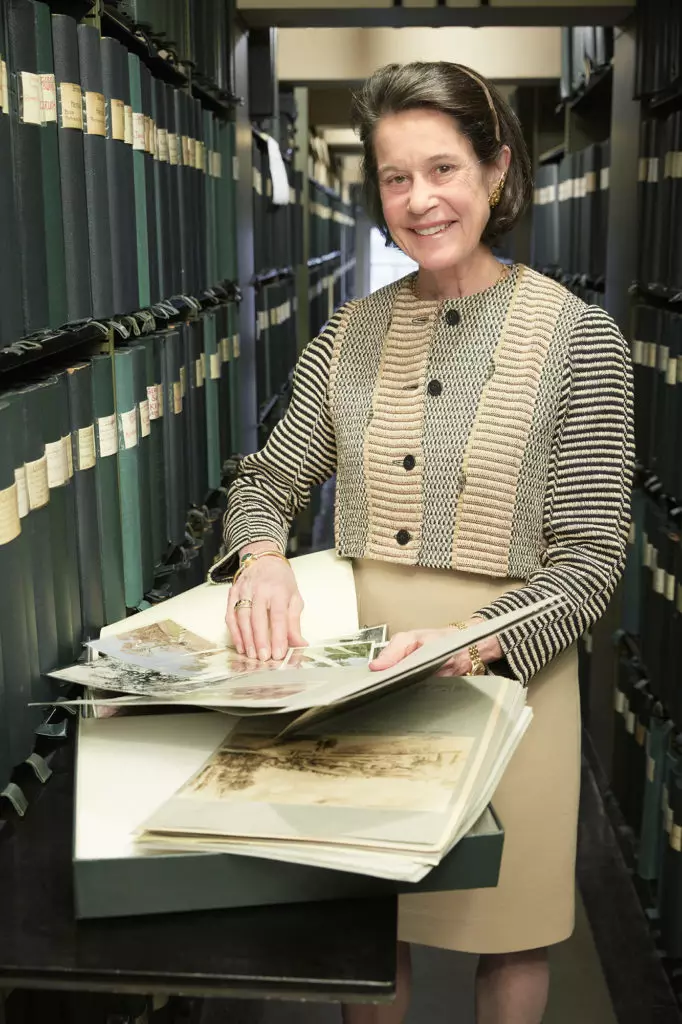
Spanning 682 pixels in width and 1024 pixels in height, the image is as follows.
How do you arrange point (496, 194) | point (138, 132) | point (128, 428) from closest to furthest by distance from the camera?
point (496, 194)
point (128, 428)
point (138, 132)

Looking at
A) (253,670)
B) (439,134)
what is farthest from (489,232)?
(253,670)

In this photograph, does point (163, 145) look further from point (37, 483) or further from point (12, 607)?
point (12, 607)

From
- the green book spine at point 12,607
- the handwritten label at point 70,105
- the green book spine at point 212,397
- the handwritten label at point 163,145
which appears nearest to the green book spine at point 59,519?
the green book spine at point 12,607

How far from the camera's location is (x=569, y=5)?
277 cm

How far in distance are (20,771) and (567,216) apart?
3.33 metres

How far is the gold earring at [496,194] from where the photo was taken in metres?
1.44

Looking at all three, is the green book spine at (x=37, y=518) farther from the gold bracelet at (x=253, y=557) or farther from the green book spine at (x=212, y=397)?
the green book spine at (x=212, y=397)

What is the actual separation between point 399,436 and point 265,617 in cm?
35

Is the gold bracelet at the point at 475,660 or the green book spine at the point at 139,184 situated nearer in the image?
the gold bracelet at the point at 475,660

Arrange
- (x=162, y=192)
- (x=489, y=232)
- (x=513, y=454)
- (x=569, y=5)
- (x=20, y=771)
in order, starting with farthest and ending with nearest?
(x=569, y=5) → (x=162, y=192) → (x=489, y=232) → (x=513, y=454) → (x=20, y=771)

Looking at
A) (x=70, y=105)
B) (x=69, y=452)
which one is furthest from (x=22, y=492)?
(x=70, y=105)

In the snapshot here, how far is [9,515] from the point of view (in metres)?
1.18

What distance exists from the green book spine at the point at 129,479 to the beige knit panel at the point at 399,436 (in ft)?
1.32

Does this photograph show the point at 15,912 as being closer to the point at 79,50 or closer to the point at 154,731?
the point at 154,731
